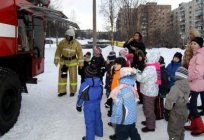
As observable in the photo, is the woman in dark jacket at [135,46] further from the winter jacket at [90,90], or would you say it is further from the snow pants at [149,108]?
the winter jacket at [90,90]

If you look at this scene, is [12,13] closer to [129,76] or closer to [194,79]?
[129,76]

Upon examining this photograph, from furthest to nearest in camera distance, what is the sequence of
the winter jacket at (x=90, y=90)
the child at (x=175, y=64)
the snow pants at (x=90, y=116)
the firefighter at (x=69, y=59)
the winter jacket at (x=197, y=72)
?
the firefighter at (x=69, y=59), the child at (x=175, y=64), the winter jacket at (x=197, y=72), the snow pants at (x=90, y=116), the winter jacket at (x=90, y=90)

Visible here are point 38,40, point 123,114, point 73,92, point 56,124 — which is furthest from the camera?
point 73,92

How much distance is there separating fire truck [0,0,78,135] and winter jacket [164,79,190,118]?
274 centimetres

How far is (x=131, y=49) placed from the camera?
8422mm

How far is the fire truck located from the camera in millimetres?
6203

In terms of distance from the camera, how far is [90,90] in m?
5.52

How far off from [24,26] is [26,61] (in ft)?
2.45

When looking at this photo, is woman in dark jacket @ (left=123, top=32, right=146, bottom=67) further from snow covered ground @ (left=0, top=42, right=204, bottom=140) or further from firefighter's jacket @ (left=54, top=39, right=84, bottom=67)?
firefighter's jacket @ (left=54, top=39, right=84, bottom=67)

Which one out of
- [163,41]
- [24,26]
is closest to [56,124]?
[24,26]

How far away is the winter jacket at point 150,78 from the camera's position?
6223 mm

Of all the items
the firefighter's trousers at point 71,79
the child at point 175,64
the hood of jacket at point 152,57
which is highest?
the hood of jacket at point 152,57

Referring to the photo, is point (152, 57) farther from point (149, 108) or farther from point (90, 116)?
point (90, 116)

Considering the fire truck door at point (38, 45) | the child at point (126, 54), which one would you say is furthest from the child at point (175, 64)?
the fire truck door at point (38, 45)
